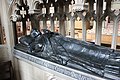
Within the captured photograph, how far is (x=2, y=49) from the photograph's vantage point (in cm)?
212

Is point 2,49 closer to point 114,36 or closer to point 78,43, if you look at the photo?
point 78,43

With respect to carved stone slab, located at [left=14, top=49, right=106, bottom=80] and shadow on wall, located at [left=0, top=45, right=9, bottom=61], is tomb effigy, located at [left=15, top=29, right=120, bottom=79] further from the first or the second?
shadow on wall, located at [left=0, top=45, right=9, bottom=61]

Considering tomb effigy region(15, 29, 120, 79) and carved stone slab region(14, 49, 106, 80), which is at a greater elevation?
tomb effigy region(15, 29, 120, 79)

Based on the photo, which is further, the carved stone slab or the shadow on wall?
the shadow on wall

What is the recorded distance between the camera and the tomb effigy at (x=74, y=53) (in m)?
1.10

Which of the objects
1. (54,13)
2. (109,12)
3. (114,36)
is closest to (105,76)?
(114,36)

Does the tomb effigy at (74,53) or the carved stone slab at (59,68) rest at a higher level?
the tomb effigy at (74,53)

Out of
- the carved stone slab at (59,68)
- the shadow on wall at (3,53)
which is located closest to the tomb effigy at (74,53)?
the carved stone slab at (59,68)

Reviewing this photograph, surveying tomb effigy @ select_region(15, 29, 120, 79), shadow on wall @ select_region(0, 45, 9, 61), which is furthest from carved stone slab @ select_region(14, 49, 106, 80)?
shadow on wall @ select_region(0, 45, 9, 61)

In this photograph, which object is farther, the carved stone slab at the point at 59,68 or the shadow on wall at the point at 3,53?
the shadow on wall at the point at 3,53

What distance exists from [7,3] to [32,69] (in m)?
0.83

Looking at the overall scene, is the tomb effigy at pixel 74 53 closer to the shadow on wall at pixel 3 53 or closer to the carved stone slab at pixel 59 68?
the carved stone slab at pixel 59 68

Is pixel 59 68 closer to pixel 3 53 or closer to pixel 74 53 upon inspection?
pixel 74 53

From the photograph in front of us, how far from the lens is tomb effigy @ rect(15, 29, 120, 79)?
1.10m
